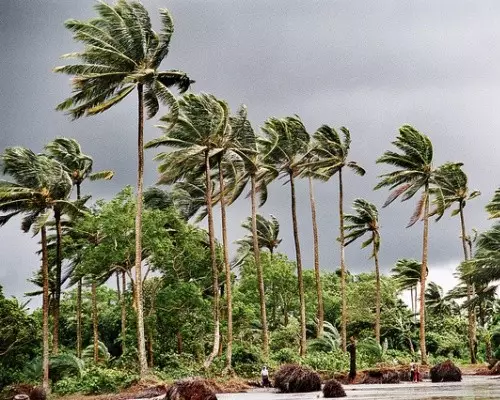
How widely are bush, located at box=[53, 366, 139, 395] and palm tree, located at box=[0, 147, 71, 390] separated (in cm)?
131

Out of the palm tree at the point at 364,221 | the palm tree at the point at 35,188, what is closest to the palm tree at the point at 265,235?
the palm tree at the point at 364,221

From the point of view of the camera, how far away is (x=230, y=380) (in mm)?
36656

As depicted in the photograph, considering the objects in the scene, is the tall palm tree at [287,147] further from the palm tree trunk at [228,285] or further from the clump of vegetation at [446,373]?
the clump of vegetation at [446,373]

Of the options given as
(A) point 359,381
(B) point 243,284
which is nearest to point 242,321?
(B) point 243,284

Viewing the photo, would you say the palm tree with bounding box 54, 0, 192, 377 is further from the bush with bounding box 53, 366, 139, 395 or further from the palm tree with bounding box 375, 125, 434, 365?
the palm tree with bounding box 375, 125, 434, 365

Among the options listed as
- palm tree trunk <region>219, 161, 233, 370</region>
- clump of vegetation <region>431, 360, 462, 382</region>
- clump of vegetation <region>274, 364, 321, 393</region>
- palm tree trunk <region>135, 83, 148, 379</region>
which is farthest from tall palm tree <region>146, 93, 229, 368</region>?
clump of vegetation <region>431, 360, 462, 382</region>

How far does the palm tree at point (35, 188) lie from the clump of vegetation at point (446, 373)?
61.4ft

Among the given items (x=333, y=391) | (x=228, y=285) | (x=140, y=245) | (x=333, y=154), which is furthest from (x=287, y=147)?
(x=333, y=391)

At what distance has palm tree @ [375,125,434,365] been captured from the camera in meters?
51.9

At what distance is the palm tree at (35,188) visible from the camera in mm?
35719

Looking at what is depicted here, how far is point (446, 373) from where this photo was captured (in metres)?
37.2

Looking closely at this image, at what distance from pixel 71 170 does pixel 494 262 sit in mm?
26196

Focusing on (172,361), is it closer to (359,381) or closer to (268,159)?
(359,381)

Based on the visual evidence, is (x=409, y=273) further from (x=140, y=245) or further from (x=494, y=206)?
(x=140, y=245)
